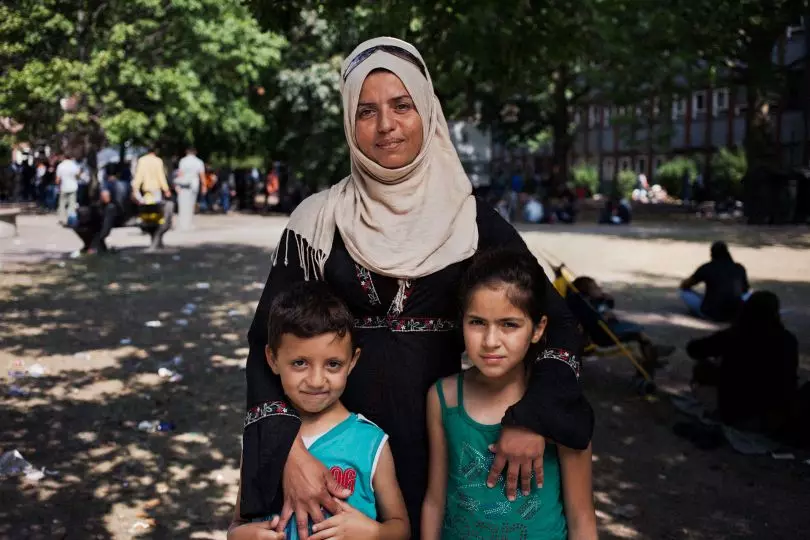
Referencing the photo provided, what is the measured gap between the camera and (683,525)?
221 inches

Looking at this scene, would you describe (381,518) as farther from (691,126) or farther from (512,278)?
(691,126)

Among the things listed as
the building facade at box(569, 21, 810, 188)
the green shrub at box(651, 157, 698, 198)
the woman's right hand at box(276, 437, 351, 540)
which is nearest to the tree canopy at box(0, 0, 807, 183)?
the building facade at box(569, 21, 810, 188)

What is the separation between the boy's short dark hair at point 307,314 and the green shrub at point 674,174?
156ft

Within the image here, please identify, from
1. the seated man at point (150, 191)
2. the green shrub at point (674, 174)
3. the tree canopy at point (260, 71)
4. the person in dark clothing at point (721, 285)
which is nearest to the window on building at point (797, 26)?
the tree canopy at point (260, 71)

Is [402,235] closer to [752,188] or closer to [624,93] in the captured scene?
[752,188]

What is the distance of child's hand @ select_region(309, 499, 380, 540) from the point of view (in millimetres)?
2785

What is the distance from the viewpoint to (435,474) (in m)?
3.01

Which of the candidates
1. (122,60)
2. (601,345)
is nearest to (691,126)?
(122,60)

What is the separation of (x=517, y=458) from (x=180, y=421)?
16.4 ft

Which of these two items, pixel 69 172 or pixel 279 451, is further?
pixel 69 172

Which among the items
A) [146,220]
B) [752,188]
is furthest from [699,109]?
[146,220]

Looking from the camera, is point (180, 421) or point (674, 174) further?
point (674, 174)

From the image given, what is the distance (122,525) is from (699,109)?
2210 inches

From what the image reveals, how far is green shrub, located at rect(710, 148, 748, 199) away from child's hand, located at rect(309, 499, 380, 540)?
125ft
